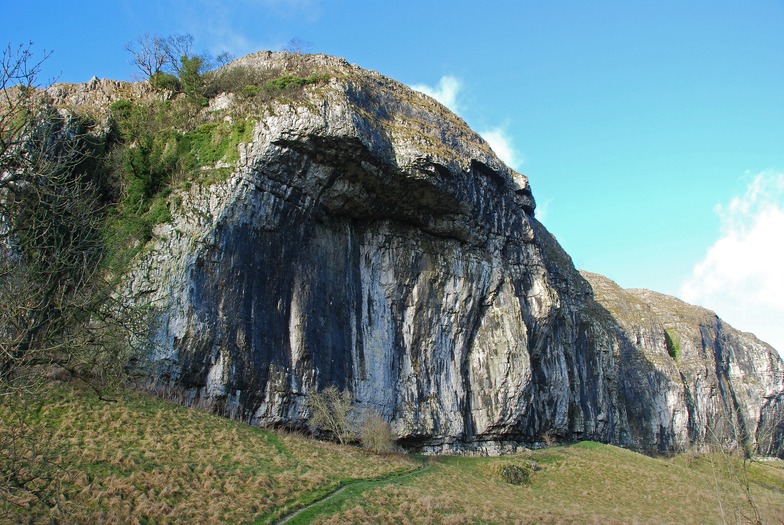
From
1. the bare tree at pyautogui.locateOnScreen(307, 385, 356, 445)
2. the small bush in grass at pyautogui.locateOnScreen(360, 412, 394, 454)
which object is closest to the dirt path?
the small bush in grass at pyautogui.locateOnScreen(360, 412, 394, 454)

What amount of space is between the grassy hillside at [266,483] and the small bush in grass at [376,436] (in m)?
0.56

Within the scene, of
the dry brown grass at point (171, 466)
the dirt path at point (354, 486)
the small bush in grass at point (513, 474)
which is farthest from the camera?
the small bush in grass at point (513, 474)

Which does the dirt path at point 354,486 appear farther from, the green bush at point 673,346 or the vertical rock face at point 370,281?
the green bush at point 673,346

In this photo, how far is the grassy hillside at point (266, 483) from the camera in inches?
616

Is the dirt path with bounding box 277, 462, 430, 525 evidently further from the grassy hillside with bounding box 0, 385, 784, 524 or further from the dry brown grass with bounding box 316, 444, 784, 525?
the dry brown grass with bounding box 316, 444, 784, 525

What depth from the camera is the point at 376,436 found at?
29438mm

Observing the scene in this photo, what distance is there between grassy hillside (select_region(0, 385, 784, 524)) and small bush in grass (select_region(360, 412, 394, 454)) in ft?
1.84

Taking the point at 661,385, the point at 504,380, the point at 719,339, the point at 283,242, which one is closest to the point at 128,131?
the point at 283,242

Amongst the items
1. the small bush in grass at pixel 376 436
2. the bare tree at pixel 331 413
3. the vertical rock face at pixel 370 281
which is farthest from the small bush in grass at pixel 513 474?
the bare tree at pixel 331 413

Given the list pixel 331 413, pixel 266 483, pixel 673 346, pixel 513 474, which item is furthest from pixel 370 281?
pixel 673 346

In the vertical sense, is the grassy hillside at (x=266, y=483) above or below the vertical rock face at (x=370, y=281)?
below

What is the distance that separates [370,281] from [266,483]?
1839 cm

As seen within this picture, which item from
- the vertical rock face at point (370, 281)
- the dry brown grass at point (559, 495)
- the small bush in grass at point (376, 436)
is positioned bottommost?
the dry brown grass at point (559, 495)

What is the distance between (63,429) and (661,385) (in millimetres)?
65704
